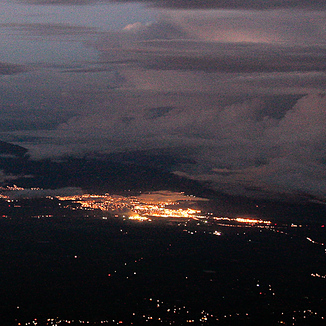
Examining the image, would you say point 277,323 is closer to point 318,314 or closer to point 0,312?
point 318,314

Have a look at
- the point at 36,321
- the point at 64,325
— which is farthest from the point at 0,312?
the point at 64,325

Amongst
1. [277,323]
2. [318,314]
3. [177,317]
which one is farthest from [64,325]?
[318,314]

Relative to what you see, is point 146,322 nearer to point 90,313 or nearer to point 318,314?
point 90,313

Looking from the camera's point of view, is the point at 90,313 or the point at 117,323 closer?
the point at 117,323

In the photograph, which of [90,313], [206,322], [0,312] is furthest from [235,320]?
[0,312]

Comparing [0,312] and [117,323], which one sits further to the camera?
[0,312]

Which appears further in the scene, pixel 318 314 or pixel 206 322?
pixel 318 314

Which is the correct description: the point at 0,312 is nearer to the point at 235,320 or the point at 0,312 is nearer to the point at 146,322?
the point at 146,322
